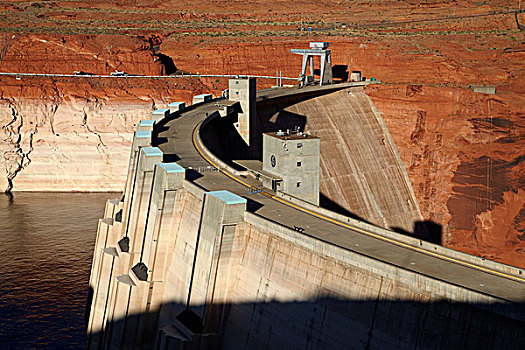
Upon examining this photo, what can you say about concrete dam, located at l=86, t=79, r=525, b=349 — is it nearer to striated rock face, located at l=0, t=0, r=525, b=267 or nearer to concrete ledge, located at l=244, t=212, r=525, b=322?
concrete ledge, located at l=244, t=212, r=525, b=322

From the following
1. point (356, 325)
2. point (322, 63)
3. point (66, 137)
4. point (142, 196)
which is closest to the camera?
point (356, 325)

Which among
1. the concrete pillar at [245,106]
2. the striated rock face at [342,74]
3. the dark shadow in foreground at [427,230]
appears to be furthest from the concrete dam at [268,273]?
the dark shadow in foreground at [427,230]

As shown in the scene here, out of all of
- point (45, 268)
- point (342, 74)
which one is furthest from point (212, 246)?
point (342, 74)

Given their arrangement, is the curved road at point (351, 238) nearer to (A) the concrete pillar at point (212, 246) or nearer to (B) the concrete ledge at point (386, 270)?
(B) the concrete ledge at point (386, 270)

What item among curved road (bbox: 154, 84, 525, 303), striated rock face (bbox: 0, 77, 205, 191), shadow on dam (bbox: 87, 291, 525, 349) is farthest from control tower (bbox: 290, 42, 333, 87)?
shadow on dam (bbox: 87, 291, 525, 349)

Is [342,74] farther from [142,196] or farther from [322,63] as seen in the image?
[142,196]

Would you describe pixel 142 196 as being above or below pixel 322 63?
below
